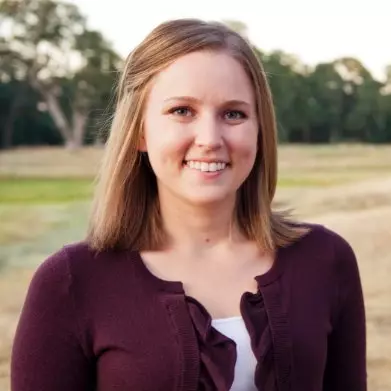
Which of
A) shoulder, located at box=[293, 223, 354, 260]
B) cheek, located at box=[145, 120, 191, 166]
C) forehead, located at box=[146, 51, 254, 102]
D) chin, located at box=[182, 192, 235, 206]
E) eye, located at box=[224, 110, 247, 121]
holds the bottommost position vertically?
Result: shoulder, located at box=[293, 223, 354, 260]

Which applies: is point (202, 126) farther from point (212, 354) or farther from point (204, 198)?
point (212, 354)

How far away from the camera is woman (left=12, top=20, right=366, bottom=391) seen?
0.83m

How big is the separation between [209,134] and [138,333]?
265 mm

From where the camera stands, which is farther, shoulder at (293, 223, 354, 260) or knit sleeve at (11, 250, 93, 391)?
shoulder at (293, 223, 354, 260)

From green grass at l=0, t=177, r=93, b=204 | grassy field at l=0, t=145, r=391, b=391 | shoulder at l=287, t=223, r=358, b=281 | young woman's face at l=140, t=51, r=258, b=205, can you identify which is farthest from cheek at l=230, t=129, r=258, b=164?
green grass at l=0, t=177, r=93, b=204

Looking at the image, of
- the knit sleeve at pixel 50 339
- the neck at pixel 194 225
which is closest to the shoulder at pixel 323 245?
the neck at pixel 194 225

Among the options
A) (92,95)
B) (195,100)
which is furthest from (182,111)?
(92,95)

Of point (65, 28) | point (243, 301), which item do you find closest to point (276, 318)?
point (243, 301)

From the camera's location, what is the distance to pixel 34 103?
3977 millimetres

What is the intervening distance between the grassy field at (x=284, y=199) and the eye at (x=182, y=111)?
9.03ft

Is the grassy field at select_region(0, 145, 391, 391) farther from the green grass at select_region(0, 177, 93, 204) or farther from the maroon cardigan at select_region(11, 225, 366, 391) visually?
the maroon cardigan at select_region(11, 225, 366, 391)

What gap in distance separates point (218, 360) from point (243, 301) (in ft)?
0.30

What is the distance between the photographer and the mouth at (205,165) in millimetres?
838

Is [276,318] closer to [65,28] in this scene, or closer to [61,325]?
[61,325]
